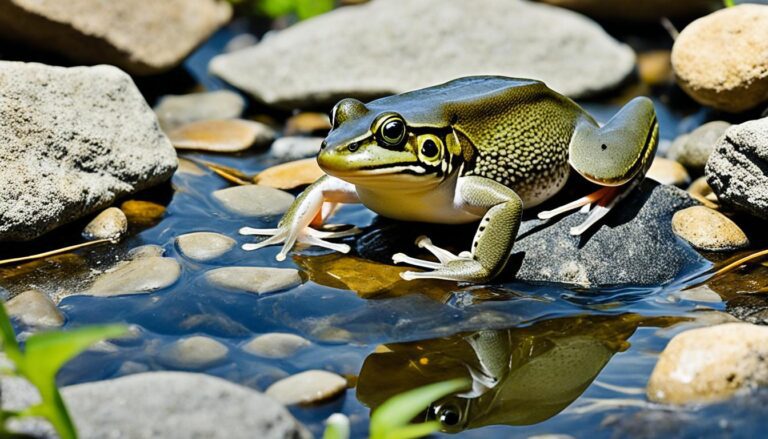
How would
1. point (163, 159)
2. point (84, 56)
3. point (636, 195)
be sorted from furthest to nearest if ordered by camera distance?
point (84, 56) < point (163, 159) < point (636, 195)

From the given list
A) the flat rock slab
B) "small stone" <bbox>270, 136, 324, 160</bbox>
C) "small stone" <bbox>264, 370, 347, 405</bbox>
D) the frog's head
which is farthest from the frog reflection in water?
the flat rock slab

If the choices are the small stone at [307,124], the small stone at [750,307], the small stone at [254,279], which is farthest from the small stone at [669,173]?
the small stone at [254,279]

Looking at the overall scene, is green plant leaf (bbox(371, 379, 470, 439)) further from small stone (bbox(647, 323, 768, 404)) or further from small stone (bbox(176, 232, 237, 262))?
small stone (bbox(176, 232, 237, 262))

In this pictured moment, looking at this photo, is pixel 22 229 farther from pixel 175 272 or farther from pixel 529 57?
pixel 529 57

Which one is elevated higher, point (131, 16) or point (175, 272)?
point (131, 16)

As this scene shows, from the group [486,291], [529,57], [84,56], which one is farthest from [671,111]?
[84,56]

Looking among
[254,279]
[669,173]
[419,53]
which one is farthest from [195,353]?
[419,53]
